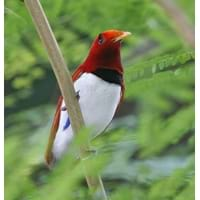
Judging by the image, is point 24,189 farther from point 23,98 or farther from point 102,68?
point 23,98

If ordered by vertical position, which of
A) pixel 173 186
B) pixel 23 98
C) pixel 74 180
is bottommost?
pixel 23 98

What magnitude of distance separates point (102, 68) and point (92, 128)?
1.13ft

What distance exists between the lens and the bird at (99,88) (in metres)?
0.74

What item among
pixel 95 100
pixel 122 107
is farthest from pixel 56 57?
pixel 122 107

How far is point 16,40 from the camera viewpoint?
1048mm

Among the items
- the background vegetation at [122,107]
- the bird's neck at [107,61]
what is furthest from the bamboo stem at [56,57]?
the bird's neck at [107,61]

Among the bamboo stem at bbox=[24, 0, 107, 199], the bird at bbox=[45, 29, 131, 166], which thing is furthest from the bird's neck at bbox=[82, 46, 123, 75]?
the bamboo stem at bbox=[24, 0, 107, 199]

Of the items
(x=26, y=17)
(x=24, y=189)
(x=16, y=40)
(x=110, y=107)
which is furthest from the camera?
(x=16, y=40)

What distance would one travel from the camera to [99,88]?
2.50ft

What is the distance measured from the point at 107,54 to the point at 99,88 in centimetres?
4

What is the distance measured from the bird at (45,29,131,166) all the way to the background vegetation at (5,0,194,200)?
0.02 meters

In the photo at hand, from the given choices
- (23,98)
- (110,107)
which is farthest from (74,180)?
(23,98)

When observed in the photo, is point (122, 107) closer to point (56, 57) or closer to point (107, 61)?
point (107, 61)

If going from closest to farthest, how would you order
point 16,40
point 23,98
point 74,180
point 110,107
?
point 74,180, point 110,107, point 16,40, point 23,98
